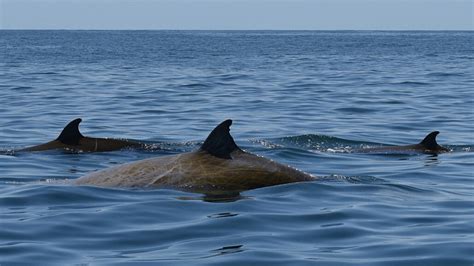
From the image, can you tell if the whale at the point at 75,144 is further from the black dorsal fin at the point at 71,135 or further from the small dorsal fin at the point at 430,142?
the small dorsal fin at the point at 430,142

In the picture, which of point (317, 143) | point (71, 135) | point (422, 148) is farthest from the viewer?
point (317, 143)

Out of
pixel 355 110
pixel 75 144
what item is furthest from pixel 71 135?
pixel 355 110

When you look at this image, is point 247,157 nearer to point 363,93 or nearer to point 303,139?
point 303,139

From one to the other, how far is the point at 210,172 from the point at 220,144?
35cm

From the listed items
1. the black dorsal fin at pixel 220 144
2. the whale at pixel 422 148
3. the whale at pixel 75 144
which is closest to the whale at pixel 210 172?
the black dorsal fin at pixel 220 144

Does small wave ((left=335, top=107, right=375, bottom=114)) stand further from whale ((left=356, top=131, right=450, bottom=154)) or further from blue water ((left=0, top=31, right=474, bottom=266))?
whale ((left=356, top=131, right=450, bottom=154))

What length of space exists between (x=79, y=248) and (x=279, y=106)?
18.9 metres

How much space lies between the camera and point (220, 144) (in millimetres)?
11969

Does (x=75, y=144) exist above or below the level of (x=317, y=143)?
above

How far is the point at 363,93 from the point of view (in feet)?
108

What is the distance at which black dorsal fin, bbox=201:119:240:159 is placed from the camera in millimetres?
11742

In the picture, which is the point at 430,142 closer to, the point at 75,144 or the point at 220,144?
the point at 75,144

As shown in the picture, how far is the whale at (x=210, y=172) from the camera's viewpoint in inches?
469

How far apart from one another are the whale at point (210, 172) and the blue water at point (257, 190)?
0.72ft
